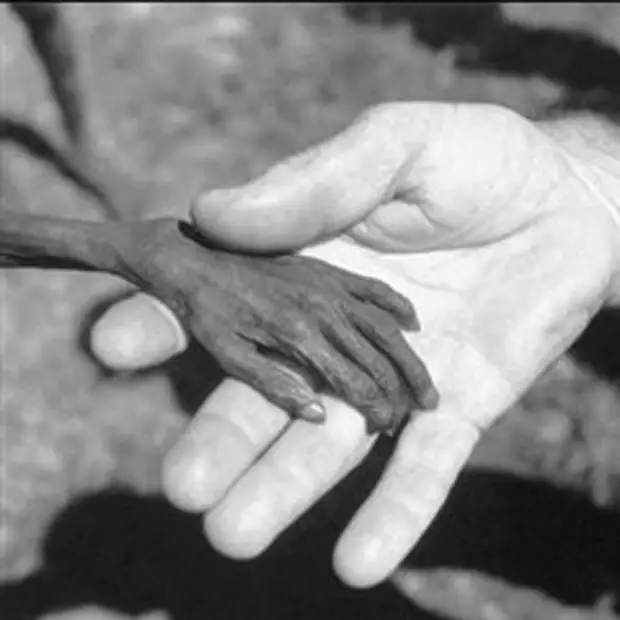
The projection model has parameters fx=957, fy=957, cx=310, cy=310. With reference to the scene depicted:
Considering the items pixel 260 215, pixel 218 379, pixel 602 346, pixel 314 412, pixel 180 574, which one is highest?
pixel 260 215

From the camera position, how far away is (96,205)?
2.94 metres

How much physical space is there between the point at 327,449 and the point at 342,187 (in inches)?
16.2

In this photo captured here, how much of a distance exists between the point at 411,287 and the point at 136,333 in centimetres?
47

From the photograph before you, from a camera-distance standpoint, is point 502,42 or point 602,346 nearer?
point 602,346

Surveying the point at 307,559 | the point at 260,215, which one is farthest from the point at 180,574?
the point at 260,215

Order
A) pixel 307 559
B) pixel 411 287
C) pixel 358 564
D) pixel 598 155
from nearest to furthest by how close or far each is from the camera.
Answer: pixel 358 564 < pixel 411 287 < pixel 598 155 < pixel 307 559

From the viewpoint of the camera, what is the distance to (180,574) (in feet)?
7.64

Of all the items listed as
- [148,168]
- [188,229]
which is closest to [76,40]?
[148,168]

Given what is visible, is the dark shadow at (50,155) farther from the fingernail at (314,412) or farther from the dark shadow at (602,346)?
the fingernail at (314,412)

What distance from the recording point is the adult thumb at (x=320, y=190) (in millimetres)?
1412

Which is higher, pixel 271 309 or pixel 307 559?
pixel 271 309

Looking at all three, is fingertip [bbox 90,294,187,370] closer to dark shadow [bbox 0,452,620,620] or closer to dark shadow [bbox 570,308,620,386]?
dark shadow [bbox 0,452,620,620]

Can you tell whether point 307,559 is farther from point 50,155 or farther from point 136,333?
point 50,155

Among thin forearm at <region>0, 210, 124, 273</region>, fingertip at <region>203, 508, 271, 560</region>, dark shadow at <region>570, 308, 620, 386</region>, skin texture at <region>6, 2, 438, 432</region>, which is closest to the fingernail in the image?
skin texture at <region>6, 2, 438, 432</region>
